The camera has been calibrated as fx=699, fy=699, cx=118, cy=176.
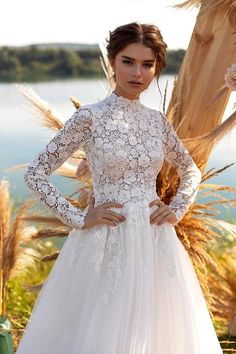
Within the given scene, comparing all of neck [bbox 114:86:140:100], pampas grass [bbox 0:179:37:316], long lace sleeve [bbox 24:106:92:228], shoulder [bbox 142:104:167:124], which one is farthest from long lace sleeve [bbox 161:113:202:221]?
pampas grass [bbox 0:179:37:316]

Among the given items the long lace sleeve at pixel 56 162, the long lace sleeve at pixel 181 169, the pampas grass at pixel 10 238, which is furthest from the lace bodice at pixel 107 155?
the pampas grass at pixel 10 238

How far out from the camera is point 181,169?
2381mm

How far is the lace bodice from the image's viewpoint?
7.02ft

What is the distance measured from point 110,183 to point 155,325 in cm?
46

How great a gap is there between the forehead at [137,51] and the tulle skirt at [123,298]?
46 centimetres

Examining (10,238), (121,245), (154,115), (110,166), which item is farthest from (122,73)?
(10,238)

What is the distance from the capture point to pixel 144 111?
2.26 meters

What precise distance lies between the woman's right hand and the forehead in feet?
1.50

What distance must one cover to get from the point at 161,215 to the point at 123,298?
288mm

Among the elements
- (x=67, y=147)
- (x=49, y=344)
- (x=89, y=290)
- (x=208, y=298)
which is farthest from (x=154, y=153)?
(x=208, y=298)

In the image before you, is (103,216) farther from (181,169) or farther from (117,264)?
(181,169)

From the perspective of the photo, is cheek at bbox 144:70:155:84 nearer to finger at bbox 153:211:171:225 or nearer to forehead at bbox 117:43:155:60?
forehead at bbox 117:43:155:60

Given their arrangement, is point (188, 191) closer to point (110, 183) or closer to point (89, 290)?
point (110, 183)

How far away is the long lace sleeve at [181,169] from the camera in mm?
2289
